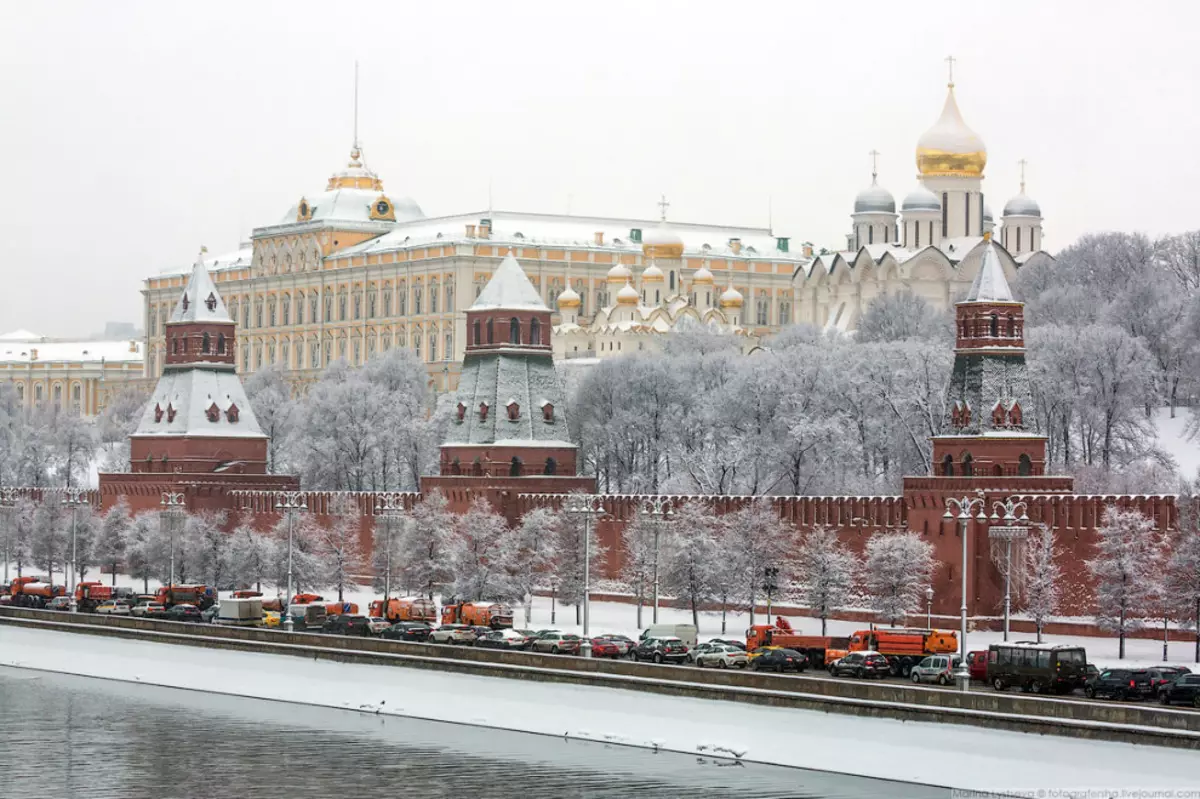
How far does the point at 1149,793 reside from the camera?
4744cm

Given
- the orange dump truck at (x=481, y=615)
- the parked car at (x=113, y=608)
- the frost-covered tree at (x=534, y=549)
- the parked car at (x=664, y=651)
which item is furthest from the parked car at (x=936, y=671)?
the parked car at (x=113, y=608)

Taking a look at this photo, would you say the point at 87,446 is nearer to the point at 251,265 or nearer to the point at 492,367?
the point at 251,265

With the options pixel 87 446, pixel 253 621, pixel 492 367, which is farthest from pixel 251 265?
pixel 253 621

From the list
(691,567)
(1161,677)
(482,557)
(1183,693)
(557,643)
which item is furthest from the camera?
(482,557)

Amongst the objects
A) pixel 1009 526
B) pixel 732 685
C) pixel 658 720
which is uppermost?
pixel 1009 526

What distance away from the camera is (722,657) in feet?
210

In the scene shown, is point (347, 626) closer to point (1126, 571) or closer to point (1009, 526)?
point (1009, 526)

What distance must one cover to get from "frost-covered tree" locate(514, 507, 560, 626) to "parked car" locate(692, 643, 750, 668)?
63.0 ft

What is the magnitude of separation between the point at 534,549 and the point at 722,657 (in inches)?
887

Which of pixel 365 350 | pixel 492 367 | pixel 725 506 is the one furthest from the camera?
pixel 365 350

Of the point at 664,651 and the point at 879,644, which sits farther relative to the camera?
the point at 664,651

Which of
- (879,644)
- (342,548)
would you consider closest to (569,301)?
(342,548)

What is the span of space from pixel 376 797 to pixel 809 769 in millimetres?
8515

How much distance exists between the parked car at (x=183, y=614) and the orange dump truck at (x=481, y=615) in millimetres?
6867
